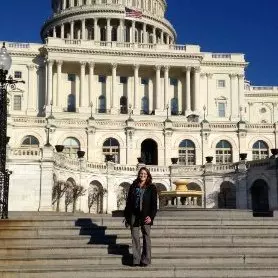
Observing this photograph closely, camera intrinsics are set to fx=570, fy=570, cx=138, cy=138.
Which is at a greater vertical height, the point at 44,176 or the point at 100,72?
the point at 100,72

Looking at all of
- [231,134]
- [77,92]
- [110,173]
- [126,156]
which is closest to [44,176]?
[110,173]

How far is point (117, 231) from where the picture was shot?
18953 mm

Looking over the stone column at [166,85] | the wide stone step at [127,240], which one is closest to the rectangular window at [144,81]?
the stone column at [166,85]

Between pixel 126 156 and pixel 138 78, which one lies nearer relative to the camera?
pixel 126 156

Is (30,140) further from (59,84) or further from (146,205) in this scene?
(146,205)

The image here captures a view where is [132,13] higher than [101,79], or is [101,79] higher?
[132,13]

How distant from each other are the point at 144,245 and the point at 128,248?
5.95 ft

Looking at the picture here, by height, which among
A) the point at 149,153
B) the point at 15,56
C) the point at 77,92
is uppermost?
the point at 15,56

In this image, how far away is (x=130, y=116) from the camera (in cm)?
7569

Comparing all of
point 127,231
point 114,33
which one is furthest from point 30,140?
point 114,33

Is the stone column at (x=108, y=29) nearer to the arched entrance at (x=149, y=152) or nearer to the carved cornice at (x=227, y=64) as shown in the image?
the carved cornice at (x=227, y=64)

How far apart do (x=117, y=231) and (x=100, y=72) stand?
83038 millimetres

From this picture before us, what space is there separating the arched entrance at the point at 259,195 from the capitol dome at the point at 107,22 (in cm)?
6636

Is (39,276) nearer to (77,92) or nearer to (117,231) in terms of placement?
(117,231)
